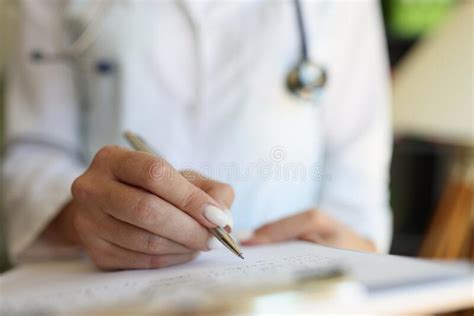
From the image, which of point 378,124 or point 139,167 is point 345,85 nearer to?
point 378,124

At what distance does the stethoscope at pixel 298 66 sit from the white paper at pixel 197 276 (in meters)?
0.17

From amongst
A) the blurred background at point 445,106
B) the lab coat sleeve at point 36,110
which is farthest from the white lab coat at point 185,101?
the blurred background at point 445,106

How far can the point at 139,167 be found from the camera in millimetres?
312

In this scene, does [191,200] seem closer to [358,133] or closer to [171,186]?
[171,186]

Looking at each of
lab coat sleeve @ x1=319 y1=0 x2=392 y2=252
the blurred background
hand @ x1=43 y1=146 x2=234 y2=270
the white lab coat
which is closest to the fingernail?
hand @ x1=43 y1=146 x2=234 y2=270

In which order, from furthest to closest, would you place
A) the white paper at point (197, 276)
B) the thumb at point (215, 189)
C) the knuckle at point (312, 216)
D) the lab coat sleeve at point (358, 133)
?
the lab coat sleeve at point (358, 133) → the knuckle at point (312, 216) → the thumb at point (215, 189) → the white paper at point (197, 276)

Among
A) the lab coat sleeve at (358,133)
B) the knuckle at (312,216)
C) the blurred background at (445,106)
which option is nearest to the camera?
the knuckle at (312,216)

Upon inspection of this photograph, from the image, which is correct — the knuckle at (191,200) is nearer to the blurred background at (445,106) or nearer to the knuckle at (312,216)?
the knuckle at (312,216)

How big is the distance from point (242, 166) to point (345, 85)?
0.16 m

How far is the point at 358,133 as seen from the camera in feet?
1.92

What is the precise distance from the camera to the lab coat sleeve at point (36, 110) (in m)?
0.48

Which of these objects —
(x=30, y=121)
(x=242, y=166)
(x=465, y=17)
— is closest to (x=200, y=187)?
(x=242, y=166)

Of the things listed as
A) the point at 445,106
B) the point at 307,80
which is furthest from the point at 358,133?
the point at 445,106

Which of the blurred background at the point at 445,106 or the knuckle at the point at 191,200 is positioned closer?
the knuckle at the point at 191,200
